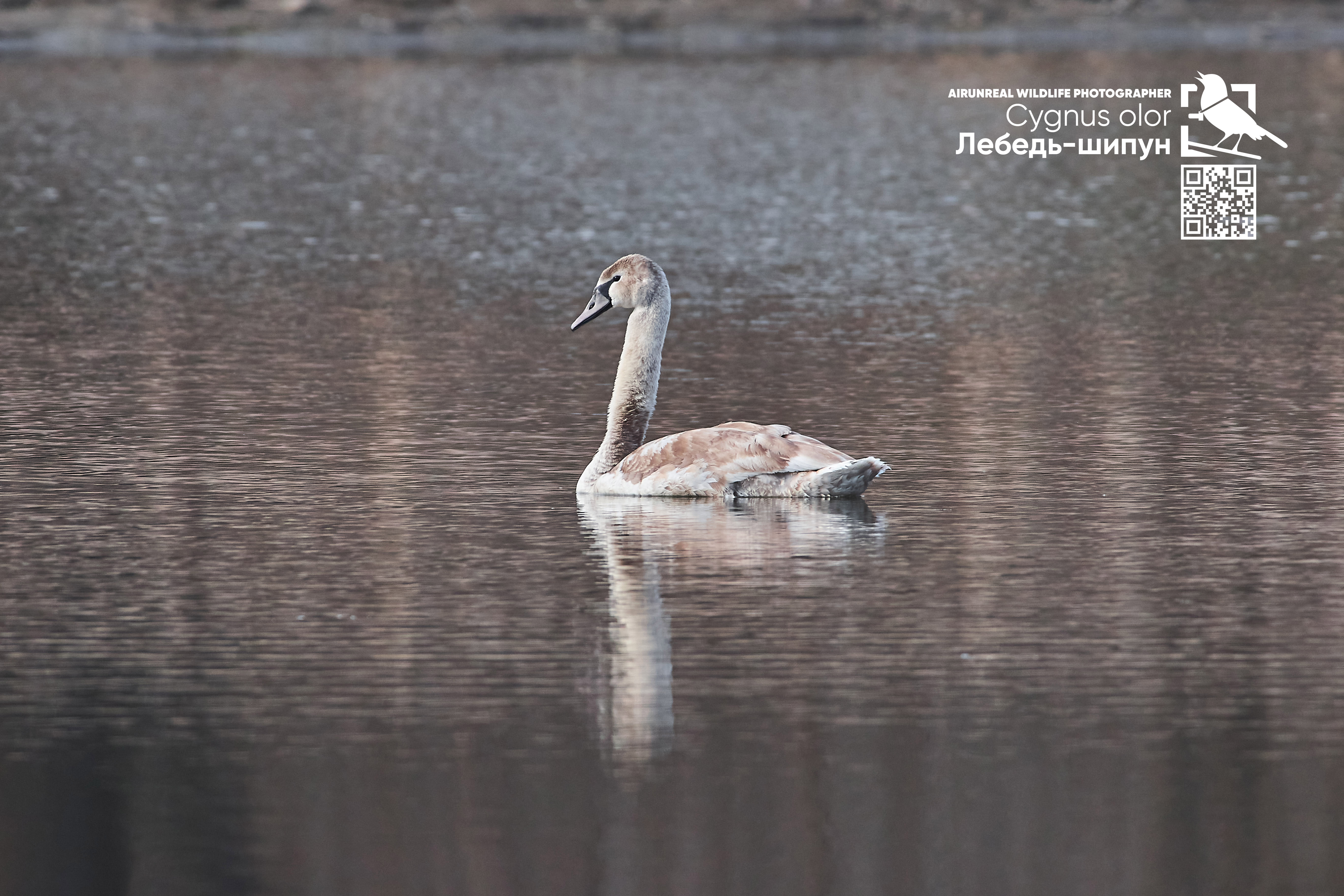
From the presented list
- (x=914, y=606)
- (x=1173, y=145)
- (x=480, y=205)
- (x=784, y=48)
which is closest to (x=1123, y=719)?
(x=914, y=606)

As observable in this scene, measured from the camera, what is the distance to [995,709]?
8875 millimetres

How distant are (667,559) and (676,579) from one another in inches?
21.5

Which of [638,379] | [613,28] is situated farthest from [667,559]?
[613,28]

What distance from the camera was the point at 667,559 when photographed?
11797mm

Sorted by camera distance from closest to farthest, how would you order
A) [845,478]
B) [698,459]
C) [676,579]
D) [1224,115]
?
[676,579] < [845,478] < [698,459] < [1224,115]

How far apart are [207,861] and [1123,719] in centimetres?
345

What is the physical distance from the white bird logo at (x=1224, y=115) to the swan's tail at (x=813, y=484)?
2883cm

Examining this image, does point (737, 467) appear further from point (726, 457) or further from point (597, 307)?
point (597, 307)

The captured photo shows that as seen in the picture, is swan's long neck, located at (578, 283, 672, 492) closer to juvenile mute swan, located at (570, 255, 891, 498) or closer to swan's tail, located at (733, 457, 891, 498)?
juvenile mute swan, located at (570, 255, 891, 498)

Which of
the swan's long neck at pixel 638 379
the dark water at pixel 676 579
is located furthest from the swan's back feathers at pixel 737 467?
the swan's long neck at pixel 638 379

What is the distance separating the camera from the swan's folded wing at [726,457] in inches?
526

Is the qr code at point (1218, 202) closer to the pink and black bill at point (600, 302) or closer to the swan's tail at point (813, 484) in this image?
the pink and black bill at point (600, 302)

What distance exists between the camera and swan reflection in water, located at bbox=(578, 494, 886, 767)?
29.3 ft

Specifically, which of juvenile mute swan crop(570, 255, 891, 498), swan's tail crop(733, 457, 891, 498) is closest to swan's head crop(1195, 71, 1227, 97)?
juvenile mute swan crop(570, 255, 891, 498)
